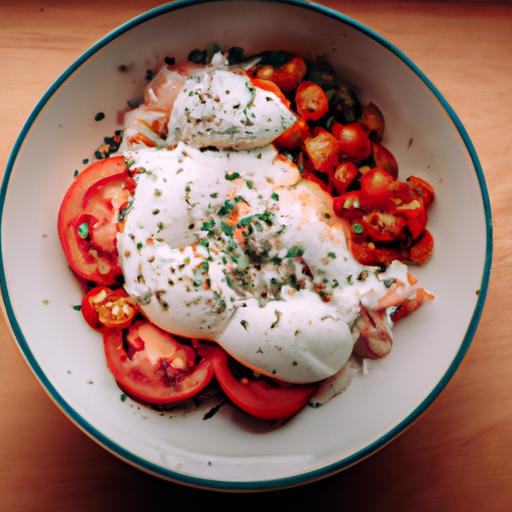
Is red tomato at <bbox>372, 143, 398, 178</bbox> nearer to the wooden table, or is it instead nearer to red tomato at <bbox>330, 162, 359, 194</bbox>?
red tomato at <bbox>330, 162, 359, 194</bbox>

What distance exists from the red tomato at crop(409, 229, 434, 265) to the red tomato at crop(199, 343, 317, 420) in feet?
1.02

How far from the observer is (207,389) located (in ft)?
3.51

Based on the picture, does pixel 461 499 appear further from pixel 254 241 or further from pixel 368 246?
pixel 254 241

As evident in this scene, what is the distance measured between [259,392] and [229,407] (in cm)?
8

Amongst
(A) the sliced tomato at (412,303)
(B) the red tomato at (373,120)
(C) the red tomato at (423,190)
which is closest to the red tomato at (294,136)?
(B) the red tomato at (373,120)

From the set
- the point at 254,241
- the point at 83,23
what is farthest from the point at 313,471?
the point at 83,23

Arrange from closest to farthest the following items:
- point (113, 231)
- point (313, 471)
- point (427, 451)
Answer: point (313, 471), point (113, 231), point (427, 451)

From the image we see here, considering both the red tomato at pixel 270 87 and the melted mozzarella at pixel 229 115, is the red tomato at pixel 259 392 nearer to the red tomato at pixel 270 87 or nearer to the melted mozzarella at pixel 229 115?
the melted mozzarella at pixel 229 115

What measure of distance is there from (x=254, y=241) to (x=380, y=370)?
34cm

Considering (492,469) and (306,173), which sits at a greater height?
(306,173)

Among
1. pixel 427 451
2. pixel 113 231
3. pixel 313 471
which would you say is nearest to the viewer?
pixel 313 471

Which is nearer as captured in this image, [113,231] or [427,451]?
[113,231]

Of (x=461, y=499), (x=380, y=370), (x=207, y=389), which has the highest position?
(x=380, y=370)

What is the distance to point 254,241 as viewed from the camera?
101 cm
